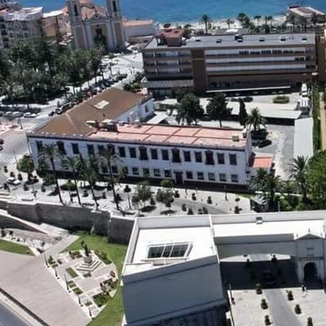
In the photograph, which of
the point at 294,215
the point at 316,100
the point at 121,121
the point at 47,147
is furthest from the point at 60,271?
the point at 316,100

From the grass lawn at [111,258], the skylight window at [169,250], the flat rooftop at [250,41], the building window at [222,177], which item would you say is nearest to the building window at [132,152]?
the building window at [222,177]

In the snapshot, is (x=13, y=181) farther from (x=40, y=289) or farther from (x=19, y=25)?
(x=19, y=25)

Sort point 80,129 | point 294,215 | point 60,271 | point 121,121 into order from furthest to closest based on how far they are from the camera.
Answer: point 121,121 → point 80,129 → point 60,271 → point 294,215

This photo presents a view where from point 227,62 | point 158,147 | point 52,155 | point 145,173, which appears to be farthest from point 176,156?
point 227,62

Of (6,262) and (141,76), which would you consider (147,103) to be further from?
(6,262)

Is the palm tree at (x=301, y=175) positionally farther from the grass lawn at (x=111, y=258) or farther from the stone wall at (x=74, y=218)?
the grass lawn at (x=111, y=258)

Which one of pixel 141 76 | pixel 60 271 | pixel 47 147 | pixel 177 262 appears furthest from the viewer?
pixel 141 76

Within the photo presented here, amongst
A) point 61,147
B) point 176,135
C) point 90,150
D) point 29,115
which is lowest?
point 29,115

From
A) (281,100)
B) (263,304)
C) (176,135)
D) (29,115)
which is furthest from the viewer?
(29,115)
